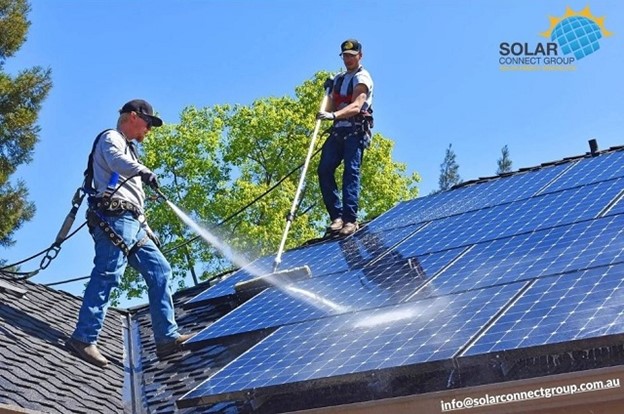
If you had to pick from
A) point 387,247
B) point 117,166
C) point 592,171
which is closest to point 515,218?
point 387,247

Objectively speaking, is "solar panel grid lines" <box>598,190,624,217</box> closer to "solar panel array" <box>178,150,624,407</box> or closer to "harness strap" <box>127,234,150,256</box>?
"solar panel array" <box>178,150,624,407</box>

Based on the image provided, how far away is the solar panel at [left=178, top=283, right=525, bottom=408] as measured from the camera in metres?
6.31

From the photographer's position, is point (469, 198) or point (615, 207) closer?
point (615, 207)

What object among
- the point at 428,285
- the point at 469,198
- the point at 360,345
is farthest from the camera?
the point at 469,198

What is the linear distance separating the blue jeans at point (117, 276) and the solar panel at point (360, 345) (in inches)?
59.1

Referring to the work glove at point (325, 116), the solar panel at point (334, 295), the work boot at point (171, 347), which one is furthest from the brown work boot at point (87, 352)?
the work glove at point (325, 116)

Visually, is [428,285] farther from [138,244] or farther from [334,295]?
[138,244]

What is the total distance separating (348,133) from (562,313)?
5.61 meters

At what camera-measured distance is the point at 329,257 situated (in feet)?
33.7

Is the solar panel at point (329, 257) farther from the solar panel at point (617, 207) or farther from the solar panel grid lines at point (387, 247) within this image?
the solar panel at point (617, 207)

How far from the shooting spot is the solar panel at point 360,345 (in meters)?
6.31

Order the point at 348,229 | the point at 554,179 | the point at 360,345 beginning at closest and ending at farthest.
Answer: the point at 360,345 < the point at 554,179 < the point at 348,229

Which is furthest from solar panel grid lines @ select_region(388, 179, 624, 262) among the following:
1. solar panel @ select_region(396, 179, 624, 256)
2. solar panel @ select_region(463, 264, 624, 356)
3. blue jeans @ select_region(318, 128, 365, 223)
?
solar panel @ select_region(463, 264, 624, 356)

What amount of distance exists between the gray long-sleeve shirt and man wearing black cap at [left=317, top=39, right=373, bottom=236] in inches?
110
